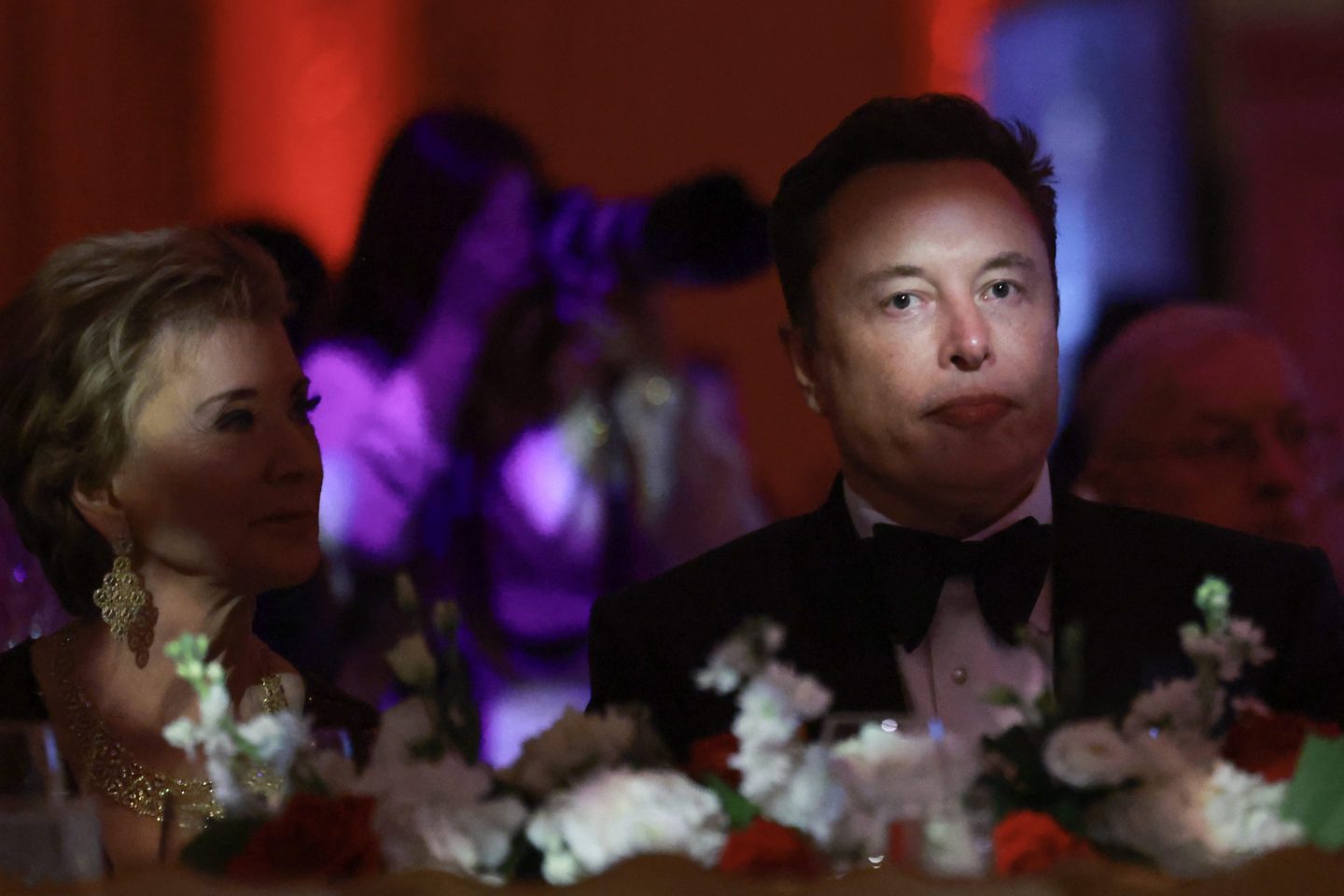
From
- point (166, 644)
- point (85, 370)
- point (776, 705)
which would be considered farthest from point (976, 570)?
point (85, 370)

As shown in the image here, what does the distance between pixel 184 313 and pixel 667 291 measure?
650mm

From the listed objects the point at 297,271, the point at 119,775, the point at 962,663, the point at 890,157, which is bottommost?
the point at 119,775

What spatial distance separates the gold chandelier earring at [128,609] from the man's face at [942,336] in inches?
37.4

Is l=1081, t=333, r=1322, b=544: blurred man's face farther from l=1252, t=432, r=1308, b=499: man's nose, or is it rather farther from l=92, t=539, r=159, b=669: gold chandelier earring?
l=92, t=539, r=159, b=669: gold chandelier earring

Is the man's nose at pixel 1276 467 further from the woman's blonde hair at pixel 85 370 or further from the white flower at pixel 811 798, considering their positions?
the woman's blonde hair at pixel 85 370

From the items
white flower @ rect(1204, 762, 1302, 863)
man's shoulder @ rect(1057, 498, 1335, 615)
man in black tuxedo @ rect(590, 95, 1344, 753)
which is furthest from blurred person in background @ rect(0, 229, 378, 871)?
white flower @ rect(1204, 762, 1302, 863)

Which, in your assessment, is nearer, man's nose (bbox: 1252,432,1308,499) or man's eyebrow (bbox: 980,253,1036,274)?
man's eyebrow (bbox: 980,253,1036,274)

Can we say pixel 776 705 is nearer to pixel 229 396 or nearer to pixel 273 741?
pixel 273 741

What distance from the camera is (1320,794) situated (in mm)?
1449

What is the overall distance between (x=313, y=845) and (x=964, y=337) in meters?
1.02

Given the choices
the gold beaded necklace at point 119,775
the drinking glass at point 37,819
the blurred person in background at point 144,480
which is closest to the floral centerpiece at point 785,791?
the drinking glass at point 37,819

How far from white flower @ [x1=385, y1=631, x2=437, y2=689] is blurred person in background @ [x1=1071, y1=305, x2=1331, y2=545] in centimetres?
108

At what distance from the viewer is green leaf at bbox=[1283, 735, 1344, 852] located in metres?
1.44

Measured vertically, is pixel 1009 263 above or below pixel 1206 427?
above
